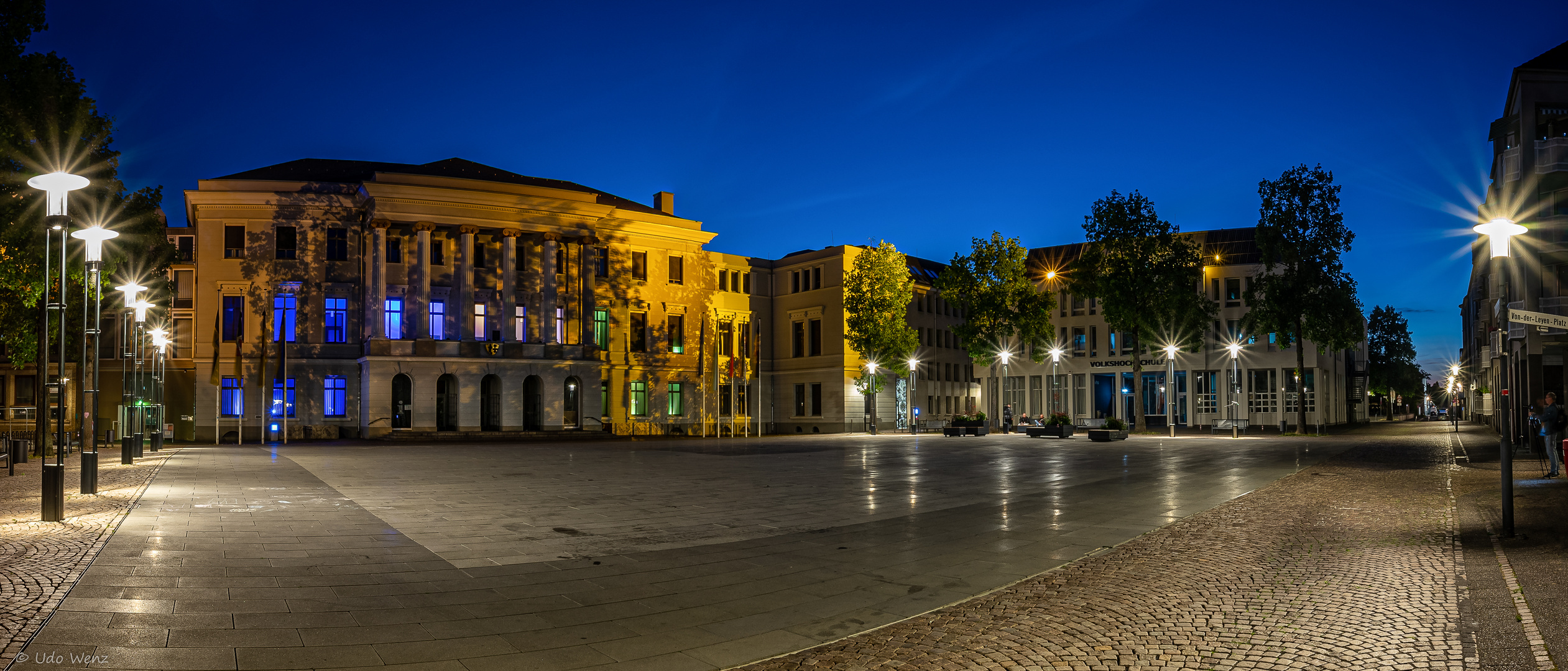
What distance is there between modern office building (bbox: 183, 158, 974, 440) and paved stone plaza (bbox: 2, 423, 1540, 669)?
1286 inches

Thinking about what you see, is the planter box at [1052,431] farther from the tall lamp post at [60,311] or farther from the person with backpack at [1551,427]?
the tall lamp post at [60,311]

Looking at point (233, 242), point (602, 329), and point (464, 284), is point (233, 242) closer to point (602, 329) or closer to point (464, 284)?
point (464, 284)

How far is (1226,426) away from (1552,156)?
Result: 30891 millimetres

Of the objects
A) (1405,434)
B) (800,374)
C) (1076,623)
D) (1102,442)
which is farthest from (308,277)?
(1405,434)

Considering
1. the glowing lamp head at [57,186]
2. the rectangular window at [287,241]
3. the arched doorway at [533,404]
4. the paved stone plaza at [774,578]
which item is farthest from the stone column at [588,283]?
the glowing lamp head at [57,186]

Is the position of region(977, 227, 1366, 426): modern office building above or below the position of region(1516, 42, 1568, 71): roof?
below

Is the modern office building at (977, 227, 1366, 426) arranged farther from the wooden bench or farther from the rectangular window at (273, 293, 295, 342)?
the rectangular window at (273, 293, 295, 342)

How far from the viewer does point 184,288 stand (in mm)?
59500

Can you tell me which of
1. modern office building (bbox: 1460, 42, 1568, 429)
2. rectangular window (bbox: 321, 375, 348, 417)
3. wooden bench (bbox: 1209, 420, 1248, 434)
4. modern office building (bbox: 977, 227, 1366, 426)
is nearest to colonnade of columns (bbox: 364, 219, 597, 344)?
rectangular window (bbox: 321, 375, 348, 417)

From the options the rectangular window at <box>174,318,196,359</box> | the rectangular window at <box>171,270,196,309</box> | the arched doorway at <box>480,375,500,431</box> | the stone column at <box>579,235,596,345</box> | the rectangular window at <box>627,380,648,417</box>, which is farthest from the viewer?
the rectangular window at <box>627,380,648,417</box>

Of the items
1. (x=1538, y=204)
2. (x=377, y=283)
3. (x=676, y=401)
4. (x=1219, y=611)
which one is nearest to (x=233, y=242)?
(x=377, y=283)

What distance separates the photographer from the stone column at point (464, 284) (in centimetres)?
5219

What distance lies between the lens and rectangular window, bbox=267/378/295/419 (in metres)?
50.7

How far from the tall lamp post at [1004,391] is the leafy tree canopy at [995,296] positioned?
1.64 m
